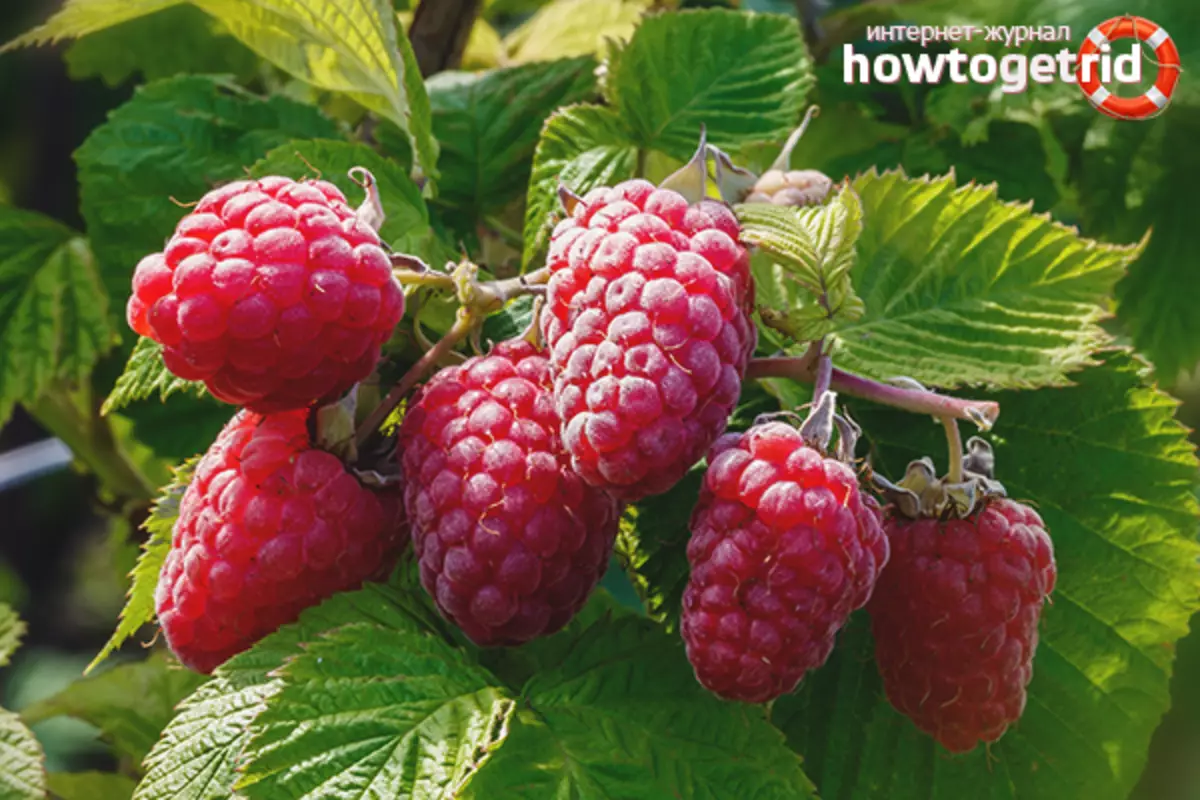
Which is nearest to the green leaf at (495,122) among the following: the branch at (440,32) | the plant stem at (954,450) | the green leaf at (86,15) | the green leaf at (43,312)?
the branch at (440,32)

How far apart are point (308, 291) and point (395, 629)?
7.4 inches

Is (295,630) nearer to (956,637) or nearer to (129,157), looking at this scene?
(956,637)

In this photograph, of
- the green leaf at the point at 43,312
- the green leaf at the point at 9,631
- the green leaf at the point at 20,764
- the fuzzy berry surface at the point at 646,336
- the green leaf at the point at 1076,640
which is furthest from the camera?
the green leaf at the point at 43,312

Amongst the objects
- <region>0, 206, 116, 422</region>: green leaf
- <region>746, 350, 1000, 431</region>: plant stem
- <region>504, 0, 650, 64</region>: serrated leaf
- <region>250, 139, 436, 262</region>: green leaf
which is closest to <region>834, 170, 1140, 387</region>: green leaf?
<region>746, 350, 1000, 431</region>: plant stem

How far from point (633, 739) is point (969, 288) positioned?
35 centimetres

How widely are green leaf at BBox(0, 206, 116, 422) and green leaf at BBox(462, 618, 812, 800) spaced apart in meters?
0.65

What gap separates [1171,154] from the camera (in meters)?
1.13

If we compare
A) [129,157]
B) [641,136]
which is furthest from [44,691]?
[641,136]

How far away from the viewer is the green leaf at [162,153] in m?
1.02

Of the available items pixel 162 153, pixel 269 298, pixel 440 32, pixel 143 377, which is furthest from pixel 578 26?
pixel 269 298

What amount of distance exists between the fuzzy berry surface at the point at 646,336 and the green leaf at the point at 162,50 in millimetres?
849

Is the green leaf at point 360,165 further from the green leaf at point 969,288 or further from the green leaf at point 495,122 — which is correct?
the green leaf at point 969,288

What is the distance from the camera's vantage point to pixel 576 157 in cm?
89

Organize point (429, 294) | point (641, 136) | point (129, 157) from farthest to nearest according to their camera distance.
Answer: point (129, 157) → point (641, 136) → point (429, 294)
